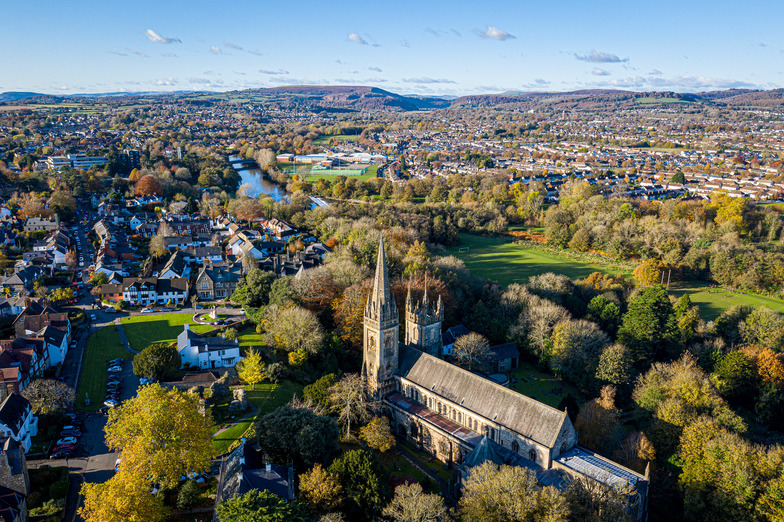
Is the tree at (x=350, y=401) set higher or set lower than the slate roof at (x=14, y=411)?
lower

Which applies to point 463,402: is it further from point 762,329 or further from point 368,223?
point 368,223

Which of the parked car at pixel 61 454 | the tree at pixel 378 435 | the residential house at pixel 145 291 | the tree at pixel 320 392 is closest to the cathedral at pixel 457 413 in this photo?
the tree at pixel 378 435

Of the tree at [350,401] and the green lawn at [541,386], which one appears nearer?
the tree at [350,401]

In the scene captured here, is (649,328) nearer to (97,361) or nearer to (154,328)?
(154,328)

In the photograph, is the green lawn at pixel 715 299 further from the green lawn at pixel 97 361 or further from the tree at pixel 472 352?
the green lawn at pixel 97 361

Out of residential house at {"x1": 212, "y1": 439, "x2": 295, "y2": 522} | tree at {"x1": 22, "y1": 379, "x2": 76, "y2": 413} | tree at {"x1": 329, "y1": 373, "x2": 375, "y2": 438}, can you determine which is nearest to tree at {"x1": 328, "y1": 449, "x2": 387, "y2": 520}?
residential house at {"x1": 212, "y1": 439, "x2": 295, "y2": 522}

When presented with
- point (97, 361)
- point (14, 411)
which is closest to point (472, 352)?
point (97, 361)

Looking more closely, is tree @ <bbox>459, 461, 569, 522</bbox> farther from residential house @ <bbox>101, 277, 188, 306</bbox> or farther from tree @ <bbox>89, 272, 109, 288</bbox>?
tree @ <bbox>89, 272, 109, 288</bbox>

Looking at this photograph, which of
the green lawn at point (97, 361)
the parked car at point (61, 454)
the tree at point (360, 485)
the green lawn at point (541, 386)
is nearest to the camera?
the tree at point (360, 485)
